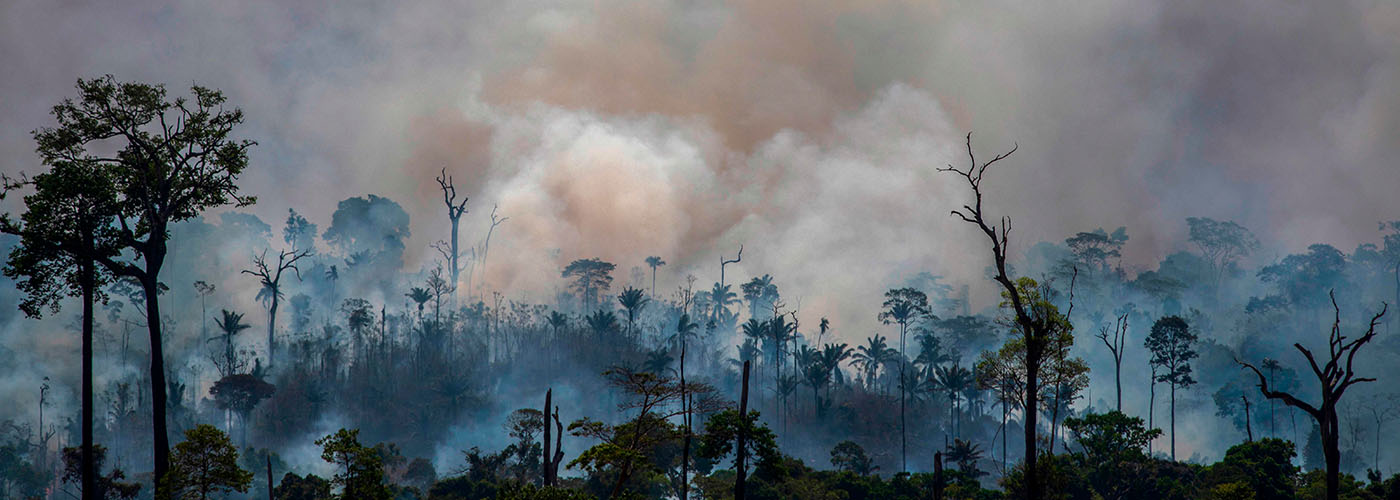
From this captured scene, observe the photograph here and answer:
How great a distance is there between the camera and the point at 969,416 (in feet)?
→ 384

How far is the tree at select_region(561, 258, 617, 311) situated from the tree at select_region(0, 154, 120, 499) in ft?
415

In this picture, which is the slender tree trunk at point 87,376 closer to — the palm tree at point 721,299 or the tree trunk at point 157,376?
the tree trunk at point 157,376

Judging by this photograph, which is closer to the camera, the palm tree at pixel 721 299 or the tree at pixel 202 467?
the tree at pixel 202 467

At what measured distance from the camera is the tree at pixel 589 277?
6344 inches

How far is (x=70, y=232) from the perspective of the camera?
31438 mm

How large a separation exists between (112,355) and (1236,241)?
190m

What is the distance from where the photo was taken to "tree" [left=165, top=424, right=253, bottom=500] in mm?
30469

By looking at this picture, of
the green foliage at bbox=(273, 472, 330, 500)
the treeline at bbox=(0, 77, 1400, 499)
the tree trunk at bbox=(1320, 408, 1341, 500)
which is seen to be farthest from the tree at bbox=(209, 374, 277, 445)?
the tree trunk at bbox=(1320, 408, 1341, 500)

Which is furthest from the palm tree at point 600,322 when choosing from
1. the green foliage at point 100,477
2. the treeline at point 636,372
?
the green foliage at point 100,477

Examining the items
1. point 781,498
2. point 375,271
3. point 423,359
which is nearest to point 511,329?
point 423,359

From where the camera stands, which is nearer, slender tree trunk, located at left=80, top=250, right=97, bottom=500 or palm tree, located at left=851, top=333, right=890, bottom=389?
slender tree trunk, located at left=80, top=250, right=97, bottom=500

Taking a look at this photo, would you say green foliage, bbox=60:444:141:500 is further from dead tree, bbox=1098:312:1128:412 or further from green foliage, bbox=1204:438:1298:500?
green foliage, bbox=1204:438:1298:500

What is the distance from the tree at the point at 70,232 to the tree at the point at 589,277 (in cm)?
12653

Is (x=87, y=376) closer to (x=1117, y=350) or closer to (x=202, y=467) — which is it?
(x=202, y=467)
